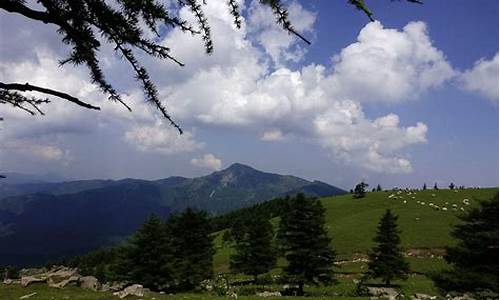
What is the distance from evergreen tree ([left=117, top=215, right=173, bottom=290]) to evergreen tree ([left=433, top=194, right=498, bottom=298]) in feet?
81.2

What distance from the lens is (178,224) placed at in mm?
55688

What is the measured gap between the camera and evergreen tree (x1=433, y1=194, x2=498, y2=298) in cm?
2706

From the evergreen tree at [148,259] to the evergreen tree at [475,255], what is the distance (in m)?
24.7

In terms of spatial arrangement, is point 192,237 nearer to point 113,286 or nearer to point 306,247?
point 113,286

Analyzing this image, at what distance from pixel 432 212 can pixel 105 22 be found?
12551cm

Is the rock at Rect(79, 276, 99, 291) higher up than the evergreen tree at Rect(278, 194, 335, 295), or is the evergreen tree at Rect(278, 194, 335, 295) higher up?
the evergreen tree at Rect(278, 194, 335, 295)

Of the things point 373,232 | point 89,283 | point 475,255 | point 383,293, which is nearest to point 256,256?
point 383,293

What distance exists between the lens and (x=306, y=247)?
45.5m

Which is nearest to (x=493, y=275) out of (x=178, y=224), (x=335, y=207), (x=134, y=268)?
(x=134, y=268)

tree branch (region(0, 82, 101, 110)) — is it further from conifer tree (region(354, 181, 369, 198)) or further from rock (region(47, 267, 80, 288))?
conifer tree (region(354, 181, 369, 198))

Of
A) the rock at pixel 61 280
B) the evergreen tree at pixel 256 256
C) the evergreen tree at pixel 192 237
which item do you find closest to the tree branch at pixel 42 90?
the rock at pixel 61 280

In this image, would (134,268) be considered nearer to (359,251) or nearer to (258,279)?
(258,279)

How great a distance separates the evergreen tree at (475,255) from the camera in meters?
27.1

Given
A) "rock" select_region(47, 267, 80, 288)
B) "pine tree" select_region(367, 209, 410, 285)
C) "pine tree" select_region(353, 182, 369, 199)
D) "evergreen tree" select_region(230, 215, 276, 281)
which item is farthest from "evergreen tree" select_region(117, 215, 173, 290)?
"pine tree" select_region(353, 182, 369, 199)
